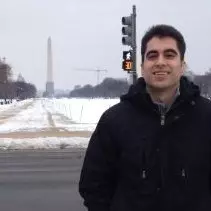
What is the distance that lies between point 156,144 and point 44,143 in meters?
15.6

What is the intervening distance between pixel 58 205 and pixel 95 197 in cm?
537

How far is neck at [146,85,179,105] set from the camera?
2.56 metres

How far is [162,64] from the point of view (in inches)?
99.7

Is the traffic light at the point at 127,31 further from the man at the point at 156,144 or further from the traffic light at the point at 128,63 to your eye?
the man at the point at 156,144

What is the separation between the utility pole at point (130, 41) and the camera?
57.6 ft

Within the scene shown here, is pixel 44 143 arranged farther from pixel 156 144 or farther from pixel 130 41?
pixel 156 144

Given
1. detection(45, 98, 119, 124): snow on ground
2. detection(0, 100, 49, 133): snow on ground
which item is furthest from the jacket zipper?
detection(45, 98, 119, 124): snow on ground

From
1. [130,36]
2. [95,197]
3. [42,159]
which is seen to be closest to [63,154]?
[42,159]

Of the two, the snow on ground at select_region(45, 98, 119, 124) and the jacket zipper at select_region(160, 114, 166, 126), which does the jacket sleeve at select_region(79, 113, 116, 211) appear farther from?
the snow on ground at select_region(45, 98, 119, 124)

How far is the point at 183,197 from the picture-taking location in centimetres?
245

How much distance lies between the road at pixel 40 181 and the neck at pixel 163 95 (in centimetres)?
528

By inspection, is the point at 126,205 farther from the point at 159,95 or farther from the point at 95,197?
the point at 159,95

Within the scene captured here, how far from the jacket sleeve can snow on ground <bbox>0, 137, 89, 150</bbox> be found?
48.5ft

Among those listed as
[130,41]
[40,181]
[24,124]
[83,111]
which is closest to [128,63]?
[130,41]
